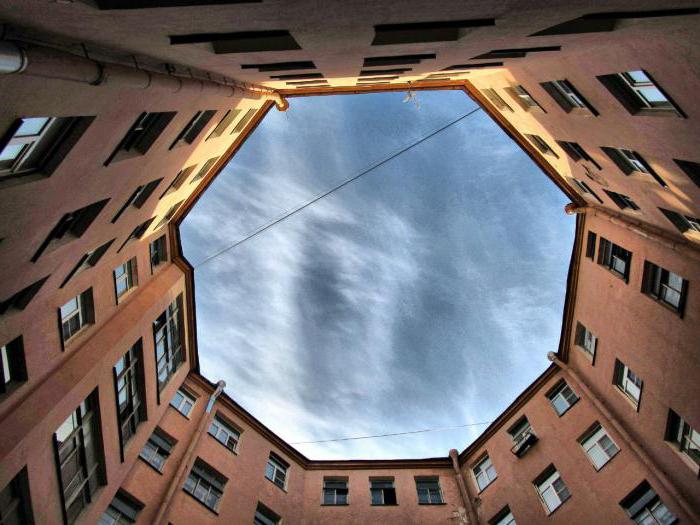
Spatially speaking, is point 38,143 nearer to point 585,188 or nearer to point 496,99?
point 496,99

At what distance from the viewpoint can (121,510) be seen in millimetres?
19078

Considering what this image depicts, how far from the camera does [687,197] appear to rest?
47.8 feet

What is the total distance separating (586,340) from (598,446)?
5617 mm

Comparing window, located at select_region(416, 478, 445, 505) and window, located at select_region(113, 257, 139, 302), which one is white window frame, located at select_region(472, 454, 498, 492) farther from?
window, located at select_region(113, 257, 139, 302)

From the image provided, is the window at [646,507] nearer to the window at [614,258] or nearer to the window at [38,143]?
the window at [614,258]

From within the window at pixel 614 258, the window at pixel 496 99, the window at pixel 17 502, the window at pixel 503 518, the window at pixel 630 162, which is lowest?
the window at pixel 17 502

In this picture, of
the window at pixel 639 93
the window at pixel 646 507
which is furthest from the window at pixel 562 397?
the window at pixel 639 93

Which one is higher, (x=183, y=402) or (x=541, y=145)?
(x=541, y=145)

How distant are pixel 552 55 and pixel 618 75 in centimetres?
237

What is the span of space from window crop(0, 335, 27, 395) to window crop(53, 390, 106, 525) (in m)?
2.28

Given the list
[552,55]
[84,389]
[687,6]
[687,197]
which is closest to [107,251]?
[84,389]

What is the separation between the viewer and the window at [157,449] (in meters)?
21.8

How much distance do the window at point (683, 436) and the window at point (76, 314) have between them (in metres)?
22.1

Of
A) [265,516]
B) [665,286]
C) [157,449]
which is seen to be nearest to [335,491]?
[265,516]
